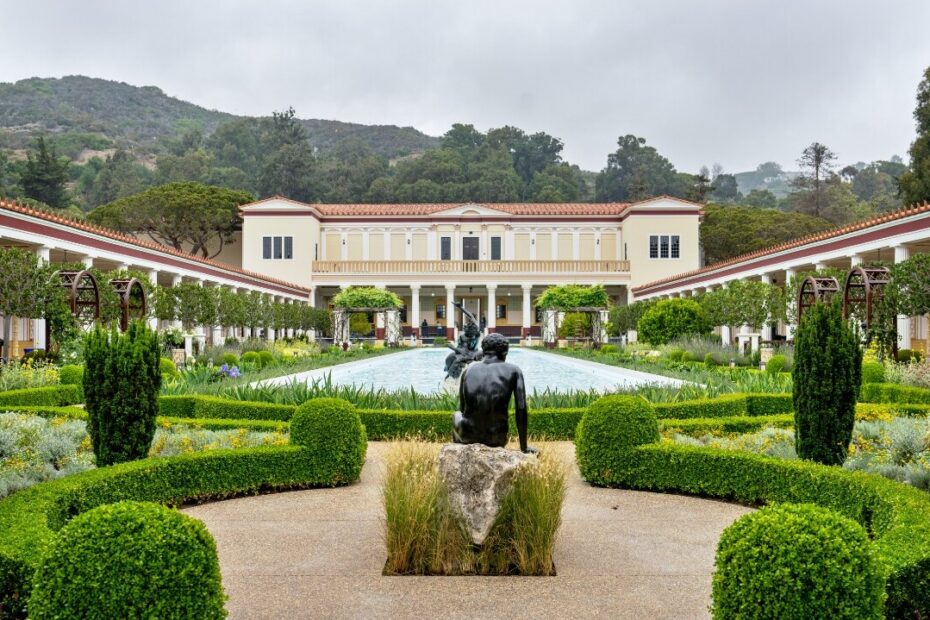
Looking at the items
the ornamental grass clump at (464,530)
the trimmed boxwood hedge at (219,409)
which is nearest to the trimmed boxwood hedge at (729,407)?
the trimmed boxwood hedge at (219,409)

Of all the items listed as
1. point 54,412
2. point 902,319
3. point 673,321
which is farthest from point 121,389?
point 673,321

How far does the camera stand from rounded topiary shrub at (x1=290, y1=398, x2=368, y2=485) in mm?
6980

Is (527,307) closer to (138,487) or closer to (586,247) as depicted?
(586,247)

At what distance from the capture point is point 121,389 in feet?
20.1

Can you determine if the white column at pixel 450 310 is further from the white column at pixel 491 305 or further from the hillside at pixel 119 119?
the hillside at pixel 119 119

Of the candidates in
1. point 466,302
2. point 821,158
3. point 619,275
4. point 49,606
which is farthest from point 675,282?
point 49,606

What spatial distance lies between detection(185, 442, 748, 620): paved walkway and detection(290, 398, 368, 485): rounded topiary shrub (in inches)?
15.4

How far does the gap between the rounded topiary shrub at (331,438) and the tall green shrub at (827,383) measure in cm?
393

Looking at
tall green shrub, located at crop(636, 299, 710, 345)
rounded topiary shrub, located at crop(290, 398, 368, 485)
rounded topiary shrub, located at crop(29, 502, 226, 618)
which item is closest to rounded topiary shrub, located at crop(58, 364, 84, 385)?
rounded topiary shrub, located at crop(290, 398, 368, 485)

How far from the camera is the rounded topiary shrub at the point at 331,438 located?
6980 millimetres

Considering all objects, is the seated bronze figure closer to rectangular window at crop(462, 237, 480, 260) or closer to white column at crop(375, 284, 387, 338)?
white column at crop(375, 284, 387, 338)

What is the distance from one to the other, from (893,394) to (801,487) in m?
6.74

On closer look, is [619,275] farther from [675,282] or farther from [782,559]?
[782,559]

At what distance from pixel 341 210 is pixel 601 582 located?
47966 millimetres
